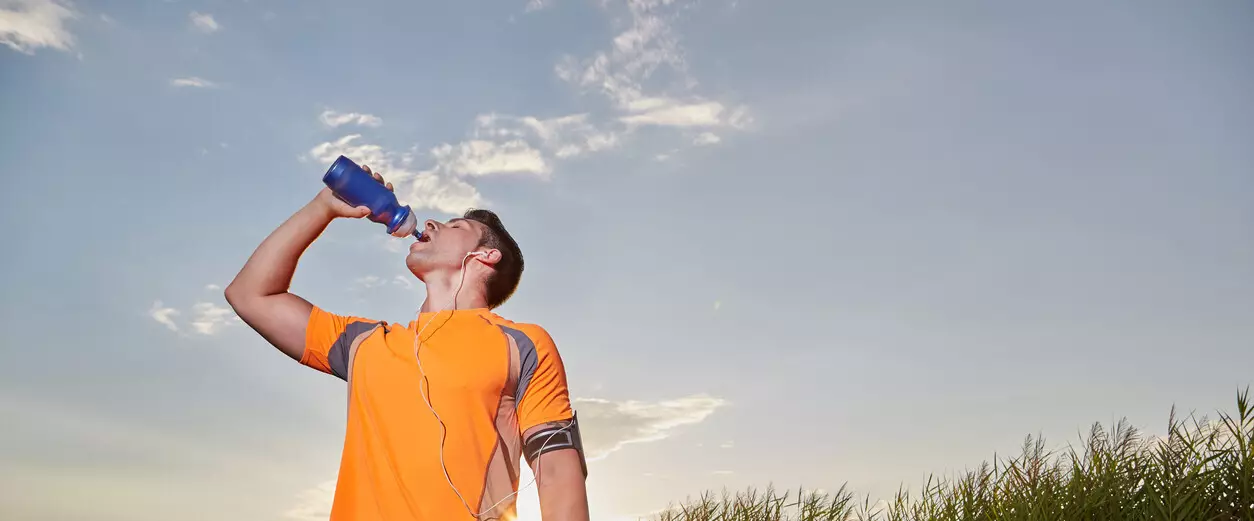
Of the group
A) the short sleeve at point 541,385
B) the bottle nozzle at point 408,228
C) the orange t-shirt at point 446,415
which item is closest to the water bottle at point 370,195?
the bottle nozzle at point 408,228

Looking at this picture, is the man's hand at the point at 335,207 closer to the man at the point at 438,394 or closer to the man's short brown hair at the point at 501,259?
the man at the point at 438,394

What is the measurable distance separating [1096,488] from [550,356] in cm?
435

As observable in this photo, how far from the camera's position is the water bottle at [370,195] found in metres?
4.39

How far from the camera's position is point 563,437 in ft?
11.9

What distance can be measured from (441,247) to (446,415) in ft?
3.17

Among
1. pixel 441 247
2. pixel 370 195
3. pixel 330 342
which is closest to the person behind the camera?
pixel 330 342

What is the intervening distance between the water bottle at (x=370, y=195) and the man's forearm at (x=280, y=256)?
0.42ft

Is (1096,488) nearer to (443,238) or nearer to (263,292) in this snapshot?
(443,238)

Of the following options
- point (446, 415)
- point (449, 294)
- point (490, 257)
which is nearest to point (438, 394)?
point (446, 415)

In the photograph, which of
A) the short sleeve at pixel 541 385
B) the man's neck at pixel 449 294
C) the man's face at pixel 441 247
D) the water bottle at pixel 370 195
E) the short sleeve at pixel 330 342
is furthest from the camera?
the water bottle at pixel 370 195

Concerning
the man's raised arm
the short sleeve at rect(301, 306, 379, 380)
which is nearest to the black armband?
the short sleeve at rect(301, 306, 379, 380)

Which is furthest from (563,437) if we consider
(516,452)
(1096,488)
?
(1096,488)

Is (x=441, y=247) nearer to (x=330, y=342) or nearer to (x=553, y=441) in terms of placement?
(x=330, y=342)

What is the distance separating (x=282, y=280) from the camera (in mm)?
4301
